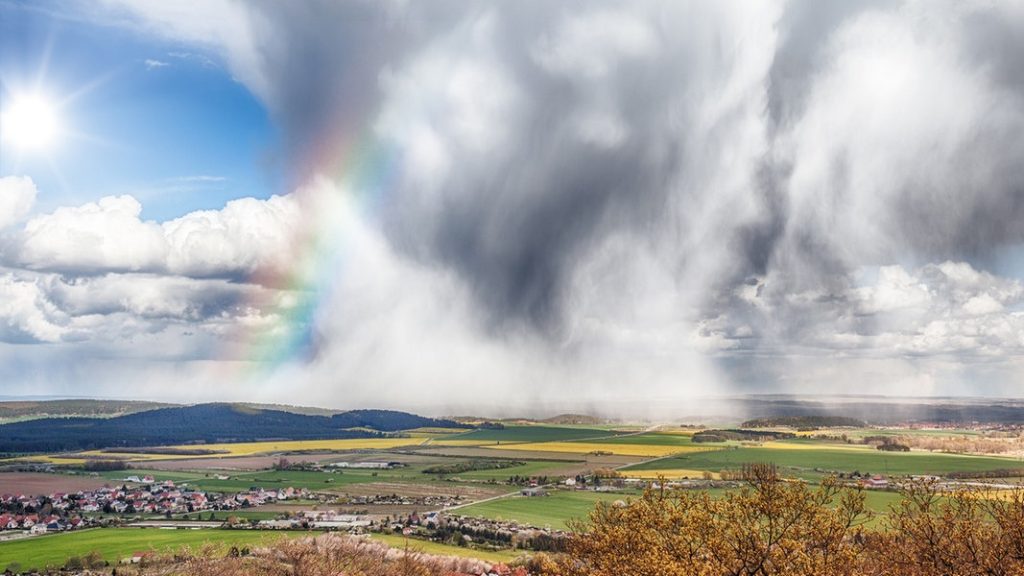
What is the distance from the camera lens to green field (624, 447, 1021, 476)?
445 feet

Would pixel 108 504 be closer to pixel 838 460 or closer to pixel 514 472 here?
pixel 514 472

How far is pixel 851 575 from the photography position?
26.9m

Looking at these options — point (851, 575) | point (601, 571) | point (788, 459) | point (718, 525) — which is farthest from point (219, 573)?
point (788, 459)

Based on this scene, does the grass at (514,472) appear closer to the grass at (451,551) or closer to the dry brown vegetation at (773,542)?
the grass at (451,551)

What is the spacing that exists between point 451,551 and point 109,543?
4939 cm

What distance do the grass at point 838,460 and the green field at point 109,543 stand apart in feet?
299

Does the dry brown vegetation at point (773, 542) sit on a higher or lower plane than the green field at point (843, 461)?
higher

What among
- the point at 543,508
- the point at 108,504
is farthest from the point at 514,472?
the point at 108,504

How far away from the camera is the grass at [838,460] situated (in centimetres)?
13638

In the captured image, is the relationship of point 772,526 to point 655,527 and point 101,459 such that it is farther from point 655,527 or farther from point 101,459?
point 101,459

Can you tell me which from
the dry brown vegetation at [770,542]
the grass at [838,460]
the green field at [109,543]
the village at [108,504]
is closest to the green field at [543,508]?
the green field at [109,543]

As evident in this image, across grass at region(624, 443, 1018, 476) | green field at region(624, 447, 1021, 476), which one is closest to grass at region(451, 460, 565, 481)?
grass at region(624, 443, 1018, 476)

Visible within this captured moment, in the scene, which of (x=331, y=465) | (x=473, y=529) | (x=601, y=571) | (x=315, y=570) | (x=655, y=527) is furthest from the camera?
(x=331, y=465)

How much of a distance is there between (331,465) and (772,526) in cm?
17976
